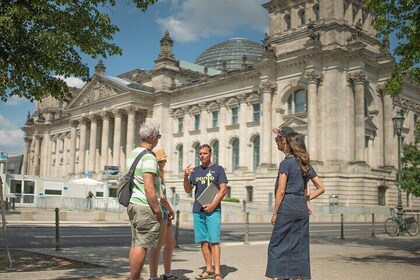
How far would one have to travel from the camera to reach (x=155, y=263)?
275 inches

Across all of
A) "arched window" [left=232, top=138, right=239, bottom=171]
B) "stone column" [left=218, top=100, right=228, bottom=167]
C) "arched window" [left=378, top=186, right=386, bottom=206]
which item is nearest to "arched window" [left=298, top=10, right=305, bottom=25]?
"stone column" [left=218, top=100, right=228, bottom=167]

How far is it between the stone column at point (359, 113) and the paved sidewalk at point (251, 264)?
32.7 m

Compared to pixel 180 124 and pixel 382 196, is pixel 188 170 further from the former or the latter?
pixel 180 124

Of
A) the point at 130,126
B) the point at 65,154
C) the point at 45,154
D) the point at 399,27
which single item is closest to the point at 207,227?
the point at 399,27

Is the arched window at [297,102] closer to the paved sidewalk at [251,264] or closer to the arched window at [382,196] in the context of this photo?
the arched window at [382,196]

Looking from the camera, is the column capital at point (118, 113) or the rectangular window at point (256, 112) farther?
the column capital at point (118, 113)

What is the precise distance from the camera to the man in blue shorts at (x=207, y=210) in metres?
8.22

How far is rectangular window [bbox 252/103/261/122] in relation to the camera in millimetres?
53047

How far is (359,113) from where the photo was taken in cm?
4619

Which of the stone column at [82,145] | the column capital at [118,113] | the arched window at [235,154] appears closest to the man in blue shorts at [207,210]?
the arched window at [235,154]

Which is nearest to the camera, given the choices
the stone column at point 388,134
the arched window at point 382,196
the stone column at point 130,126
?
the arched window at point 382,196

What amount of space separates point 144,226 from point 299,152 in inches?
92.4

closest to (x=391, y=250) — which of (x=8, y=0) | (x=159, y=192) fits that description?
(x=159, y=192)

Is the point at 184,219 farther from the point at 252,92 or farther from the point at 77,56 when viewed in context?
the point at 252,92
